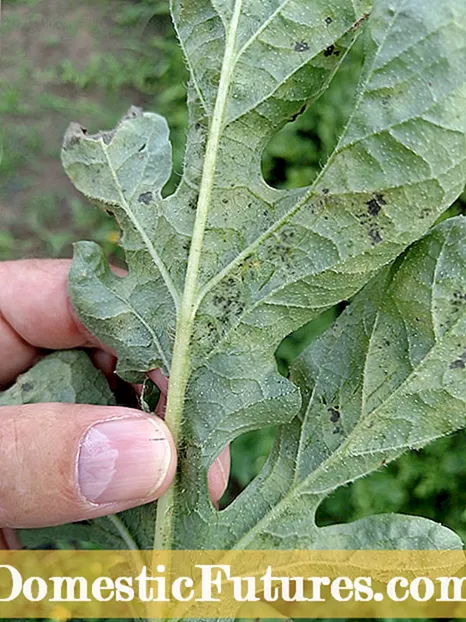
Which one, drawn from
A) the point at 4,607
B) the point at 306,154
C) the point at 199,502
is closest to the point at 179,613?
the point at 199,502

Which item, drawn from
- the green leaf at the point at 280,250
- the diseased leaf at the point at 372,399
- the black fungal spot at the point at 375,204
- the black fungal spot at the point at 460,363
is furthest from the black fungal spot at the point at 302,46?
the black fungal spot at the point at 460,363

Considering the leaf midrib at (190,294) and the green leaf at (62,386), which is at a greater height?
the leaf midrib at (190,294)

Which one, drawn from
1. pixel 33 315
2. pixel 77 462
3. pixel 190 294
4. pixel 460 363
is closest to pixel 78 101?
pixel 33 315

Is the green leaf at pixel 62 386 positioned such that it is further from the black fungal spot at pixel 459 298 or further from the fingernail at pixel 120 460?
the black fungal spot at pixel 459 298

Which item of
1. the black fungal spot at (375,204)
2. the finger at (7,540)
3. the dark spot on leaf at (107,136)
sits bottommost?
the finger at (7,540)

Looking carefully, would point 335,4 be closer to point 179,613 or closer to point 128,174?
point 128,174

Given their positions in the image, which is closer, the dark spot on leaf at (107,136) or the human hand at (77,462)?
the human hand at (77,462)

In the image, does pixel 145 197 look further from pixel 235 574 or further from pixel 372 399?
pixel 235 574
